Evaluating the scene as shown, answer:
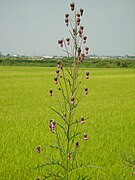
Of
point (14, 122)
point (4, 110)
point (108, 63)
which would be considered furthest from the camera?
point (108, 63)

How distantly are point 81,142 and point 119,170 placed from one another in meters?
1.54

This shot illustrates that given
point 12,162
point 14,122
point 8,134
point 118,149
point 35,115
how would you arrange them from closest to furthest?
point 12,162
point 118,149
point 8,134
point 14,122
point 35,115

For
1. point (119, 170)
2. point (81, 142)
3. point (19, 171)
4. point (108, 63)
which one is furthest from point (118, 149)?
point (108, 63)

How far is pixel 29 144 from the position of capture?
4.95 meters

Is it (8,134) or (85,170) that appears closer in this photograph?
(85,170)

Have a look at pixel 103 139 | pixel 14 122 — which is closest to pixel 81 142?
pixel 103 139

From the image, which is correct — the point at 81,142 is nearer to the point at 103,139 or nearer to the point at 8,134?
the point at 103,139

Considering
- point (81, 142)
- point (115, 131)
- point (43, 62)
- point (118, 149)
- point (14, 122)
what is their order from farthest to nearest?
point (43, 62), point (14, 122), point (115, 131), point (81, 142), point (118, 149)

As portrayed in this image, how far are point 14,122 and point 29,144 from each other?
2.28m

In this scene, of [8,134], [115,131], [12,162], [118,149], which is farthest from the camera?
[115,131]

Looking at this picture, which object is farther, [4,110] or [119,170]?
[4,110]

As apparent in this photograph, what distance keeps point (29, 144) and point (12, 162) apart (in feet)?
3.40

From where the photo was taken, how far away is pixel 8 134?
569 centimetres

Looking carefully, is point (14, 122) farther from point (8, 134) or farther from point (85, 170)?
point (85, 170)
